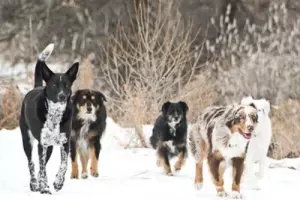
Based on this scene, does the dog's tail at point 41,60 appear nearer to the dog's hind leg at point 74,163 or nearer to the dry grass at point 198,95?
the dog's hind leg at point 74,163

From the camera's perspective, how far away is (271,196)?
8.40 meters

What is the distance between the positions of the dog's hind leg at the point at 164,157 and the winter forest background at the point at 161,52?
326 centimetres

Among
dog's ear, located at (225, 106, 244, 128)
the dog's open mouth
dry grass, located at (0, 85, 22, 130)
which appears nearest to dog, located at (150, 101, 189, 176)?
dog's ear, located at (225, 106, 244, 128)

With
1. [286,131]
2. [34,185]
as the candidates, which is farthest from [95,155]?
[286,131]

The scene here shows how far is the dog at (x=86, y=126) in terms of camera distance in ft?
31.8

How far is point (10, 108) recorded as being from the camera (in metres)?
15.9

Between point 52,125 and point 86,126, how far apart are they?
209cm

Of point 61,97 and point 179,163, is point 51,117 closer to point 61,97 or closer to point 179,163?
point 61,97

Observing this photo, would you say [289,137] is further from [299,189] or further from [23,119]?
[23,119]

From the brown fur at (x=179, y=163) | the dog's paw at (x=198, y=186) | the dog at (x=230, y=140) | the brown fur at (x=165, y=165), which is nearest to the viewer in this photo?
the dog at (x=230, y=140)

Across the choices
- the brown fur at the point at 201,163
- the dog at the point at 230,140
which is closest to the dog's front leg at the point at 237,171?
the dog at the point at 230,140

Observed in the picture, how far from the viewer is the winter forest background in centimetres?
1553

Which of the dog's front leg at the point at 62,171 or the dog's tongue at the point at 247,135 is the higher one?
the dog's tongue at the point at 247,135

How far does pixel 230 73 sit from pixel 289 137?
471cm
